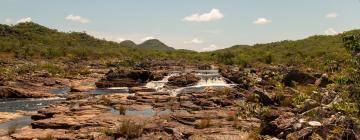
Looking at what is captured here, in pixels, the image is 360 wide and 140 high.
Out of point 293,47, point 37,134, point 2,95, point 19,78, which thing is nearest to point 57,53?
point 19,78

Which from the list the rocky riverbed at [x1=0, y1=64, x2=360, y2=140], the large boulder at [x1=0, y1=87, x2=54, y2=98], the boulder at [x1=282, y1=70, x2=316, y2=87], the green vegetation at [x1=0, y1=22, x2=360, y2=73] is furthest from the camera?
the green vegetation at [x1=0, y1=22, x2=360, y2=73]

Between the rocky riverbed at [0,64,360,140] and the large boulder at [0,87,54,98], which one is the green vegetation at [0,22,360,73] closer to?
the rocky riverbed at [0,64,360,140]

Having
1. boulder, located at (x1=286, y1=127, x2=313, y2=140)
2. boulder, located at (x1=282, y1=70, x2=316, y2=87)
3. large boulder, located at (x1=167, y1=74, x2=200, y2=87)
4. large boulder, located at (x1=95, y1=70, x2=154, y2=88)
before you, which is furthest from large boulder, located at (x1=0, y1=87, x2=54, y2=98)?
boulder, located at (x1=286, y1=127, x2=313, y2=140)

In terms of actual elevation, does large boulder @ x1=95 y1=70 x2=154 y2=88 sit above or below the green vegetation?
below

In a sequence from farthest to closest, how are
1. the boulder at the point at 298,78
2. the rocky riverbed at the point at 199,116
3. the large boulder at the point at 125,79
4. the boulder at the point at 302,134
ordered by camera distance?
the large boulder at the point at 125,79
the boulder at the point at 298,78
the rocky riverbed at the point at 199,116
the boulder at the point at 302,134

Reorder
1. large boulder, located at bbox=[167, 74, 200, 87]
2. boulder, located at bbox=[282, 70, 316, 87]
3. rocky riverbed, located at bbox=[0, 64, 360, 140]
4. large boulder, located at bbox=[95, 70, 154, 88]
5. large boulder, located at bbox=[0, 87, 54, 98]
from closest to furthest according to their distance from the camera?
1. rocky riverbed, located at bbox=[0, 64, 360, 140]
2. boulder, located at bbox=[282, 70, 316, 87]
3. large boulder, located at bbox=[0, 87, 54, 98]
4. large boulder, located at bbox=[167, 74, 200, 87]
5. large boulder, located at bbox=[95, 70, 154, 88]

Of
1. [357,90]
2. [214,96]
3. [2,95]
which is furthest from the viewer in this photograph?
[2,95]

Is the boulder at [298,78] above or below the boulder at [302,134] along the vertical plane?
above

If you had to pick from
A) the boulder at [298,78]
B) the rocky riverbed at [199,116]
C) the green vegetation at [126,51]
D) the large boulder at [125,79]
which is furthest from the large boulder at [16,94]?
the green vegetation at [126,51]

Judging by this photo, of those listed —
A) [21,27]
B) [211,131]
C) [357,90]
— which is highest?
[21,27]

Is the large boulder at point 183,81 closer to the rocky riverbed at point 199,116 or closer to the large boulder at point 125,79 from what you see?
the large boulder at point 125,79

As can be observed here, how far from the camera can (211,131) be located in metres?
22.8

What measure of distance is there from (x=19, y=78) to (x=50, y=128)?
30.2m

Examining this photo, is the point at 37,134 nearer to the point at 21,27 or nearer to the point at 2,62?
the point at 2,62
